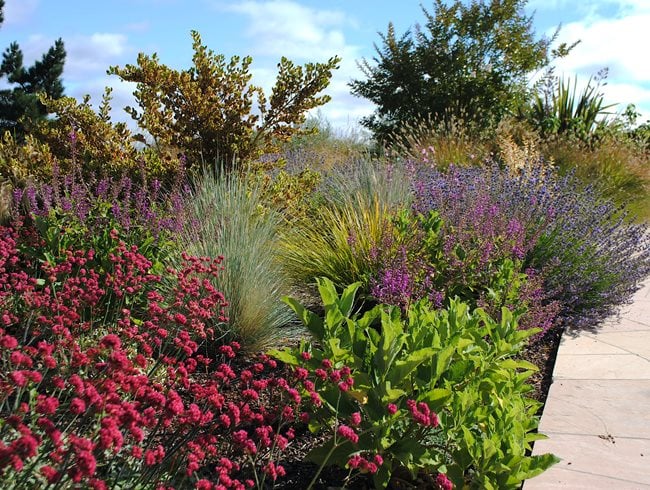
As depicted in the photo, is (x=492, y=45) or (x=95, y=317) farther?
(x=492, y=45)

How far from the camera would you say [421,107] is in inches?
673

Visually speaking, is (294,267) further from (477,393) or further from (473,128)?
(473,128)

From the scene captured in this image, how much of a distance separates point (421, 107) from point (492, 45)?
2.39 metres

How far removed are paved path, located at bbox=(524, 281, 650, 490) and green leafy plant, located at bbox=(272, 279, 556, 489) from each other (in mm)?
421

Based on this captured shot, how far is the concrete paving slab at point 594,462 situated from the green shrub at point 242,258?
6.03 feet

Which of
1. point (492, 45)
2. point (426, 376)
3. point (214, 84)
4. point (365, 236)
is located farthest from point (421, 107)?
point (426, 376)

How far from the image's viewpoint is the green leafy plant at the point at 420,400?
8.08 ft

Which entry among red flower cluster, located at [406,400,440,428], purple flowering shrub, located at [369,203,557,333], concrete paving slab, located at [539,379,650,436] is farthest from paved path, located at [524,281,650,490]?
red flower cluster, located at [406,400,440,428]

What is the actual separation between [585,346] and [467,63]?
1330cm

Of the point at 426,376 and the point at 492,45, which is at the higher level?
the point at 492,45

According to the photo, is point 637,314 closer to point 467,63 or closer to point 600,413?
point 600,413

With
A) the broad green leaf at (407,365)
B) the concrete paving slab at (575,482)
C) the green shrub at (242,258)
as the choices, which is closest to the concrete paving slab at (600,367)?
the concrete paving slab at (575,482)

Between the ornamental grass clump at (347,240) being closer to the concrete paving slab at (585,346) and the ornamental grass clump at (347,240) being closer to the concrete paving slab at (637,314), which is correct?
the concrete paving slab at (585,346)

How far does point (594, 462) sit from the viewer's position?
3.11 m
